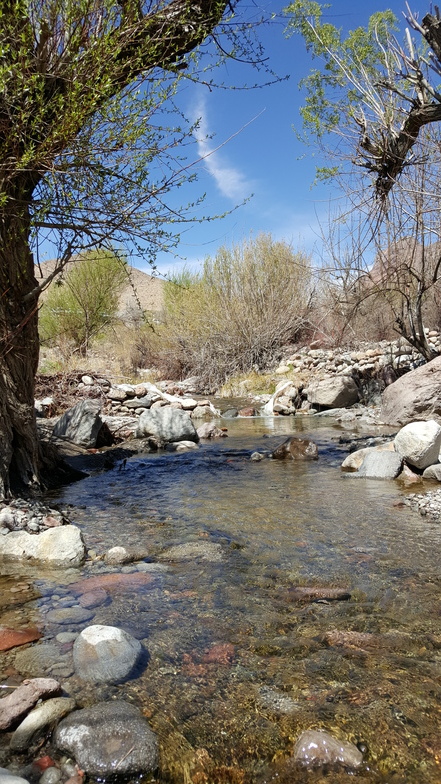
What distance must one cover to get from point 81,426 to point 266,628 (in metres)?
6.12

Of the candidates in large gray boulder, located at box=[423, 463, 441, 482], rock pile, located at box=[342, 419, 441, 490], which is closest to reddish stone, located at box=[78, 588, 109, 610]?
rock pile, located at box=[342, 419, 441, 490]

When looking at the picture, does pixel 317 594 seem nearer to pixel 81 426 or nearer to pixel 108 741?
pixel 108 741

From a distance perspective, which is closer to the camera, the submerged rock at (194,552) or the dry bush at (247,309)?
the submerged rock at (194,552)

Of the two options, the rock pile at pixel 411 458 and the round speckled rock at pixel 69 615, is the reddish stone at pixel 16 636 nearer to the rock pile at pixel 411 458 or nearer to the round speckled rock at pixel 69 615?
the round speckled rock at pixel 69 615

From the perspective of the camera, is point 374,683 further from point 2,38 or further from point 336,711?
point 2,38

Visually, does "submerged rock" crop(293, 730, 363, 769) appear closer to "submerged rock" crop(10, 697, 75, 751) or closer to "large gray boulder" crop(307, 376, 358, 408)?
"submerged rock" crop(10, 697, 75, 751)

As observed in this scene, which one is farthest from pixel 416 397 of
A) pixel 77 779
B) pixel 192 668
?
pixel 77 779

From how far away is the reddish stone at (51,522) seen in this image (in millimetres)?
4031

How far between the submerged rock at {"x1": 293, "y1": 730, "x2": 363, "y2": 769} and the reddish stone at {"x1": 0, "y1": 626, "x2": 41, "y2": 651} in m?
1.31

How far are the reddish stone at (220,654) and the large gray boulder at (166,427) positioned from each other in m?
6.49

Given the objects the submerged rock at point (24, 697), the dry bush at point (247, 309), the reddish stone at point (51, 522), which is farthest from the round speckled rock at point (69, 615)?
the dry bush at point (247, 309)

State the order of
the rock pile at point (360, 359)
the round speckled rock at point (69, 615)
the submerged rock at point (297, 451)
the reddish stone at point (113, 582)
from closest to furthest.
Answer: the round speckled rock at point (69, 615) → the reddish stone at point (113, 582) → the submerged rock at point (297, 451) → the rock pile at point (360, 359)

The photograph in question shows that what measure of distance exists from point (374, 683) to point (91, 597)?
1532mm

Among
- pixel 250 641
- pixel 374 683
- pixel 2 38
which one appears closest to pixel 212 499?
pixel 250 641
